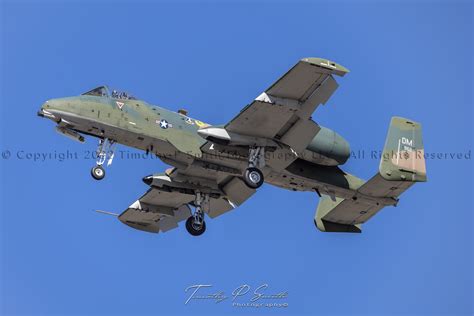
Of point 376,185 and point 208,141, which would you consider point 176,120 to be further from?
point 376,185

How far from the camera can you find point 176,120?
1272 inches

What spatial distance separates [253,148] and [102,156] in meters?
4.95

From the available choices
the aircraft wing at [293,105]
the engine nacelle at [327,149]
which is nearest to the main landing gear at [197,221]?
the aircraft wing at [293,105]

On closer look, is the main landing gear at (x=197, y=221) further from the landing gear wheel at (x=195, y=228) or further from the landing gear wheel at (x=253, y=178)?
the landing gear wheel at (x=253, y=178)

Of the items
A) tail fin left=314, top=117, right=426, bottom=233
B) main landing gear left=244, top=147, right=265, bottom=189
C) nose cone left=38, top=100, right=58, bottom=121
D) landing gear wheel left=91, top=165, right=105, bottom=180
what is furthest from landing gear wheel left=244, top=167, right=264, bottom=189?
nose cone left=38, top=100, right=58, bottom=121

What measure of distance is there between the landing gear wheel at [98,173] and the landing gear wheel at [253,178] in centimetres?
463

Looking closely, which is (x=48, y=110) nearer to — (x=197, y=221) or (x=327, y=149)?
(x=197, y=221)

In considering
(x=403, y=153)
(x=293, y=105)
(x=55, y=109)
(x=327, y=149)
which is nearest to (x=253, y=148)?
(x=293, y=105)

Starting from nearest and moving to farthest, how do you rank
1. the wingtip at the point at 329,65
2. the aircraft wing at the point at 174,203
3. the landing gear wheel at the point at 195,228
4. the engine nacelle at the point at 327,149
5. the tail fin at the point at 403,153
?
the wingtip at the point at 329,65, the engine nacelle at the point at 327,149, the tail fin at the point at 403,153, the aircraft wing at the point at 174,203, the landing gear wheel at the point at 195,228

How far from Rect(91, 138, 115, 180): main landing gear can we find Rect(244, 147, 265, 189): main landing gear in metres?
4.47

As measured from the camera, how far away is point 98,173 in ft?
102

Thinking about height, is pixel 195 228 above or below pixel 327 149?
below

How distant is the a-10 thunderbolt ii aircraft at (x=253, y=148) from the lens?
101 ft

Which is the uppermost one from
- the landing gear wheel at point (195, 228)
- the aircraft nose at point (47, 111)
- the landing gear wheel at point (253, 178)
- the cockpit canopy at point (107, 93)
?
the cockpit canopy at point (107, 93)
